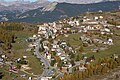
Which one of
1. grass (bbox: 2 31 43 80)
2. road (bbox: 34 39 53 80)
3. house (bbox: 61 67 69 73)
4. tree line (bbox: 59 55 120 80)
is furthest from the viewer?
grass (bbox: 2 31 43 80)

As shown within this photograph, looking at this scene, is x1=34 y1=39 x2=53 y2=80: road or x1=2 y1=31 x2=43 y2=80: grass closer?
x1=34 y1=39 x2=53 y2=80: road

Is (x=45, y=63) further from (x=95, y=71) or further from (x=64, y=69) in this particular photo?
(x=95, y=71)

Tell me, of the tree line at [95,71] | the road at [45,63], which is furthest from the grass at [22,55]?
the tree line at [95,71]

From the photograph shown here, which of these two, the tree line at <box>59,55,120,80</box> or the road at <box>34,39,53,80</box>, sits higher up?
the tree line at <box>59,55,120,80</box>

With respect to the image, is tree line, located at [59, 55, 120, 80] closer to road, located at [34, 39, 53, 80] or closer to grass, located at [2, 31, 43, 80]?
road, located at [34, 39, 53, 80]

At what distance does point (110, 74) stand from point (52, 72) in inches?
1326

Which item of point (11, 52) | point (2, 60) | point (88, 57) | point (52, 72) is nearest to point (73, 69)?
point (52, 72)

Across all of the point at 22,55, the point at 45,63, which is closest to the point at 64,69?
the point at 45,63

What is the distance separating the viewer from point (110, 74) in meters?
113

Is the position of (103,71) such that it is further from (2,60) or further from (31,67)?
(2,60)

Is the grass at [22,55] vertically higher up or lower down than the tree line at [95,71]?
lower down

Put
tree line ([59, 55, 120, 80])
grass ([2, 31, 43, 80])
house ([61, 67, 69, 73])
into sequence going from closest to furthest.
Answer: tree line ([59, 55, 120, 80]), house ([61, 67, 69, 73]), grass ([2, 31, 43, 80])

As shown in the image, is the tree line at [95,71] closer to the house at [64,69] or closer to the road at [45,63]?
the house at [64,69]

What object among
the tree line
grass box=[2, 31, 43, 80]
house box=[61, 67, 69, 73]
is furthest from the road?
the tree line
